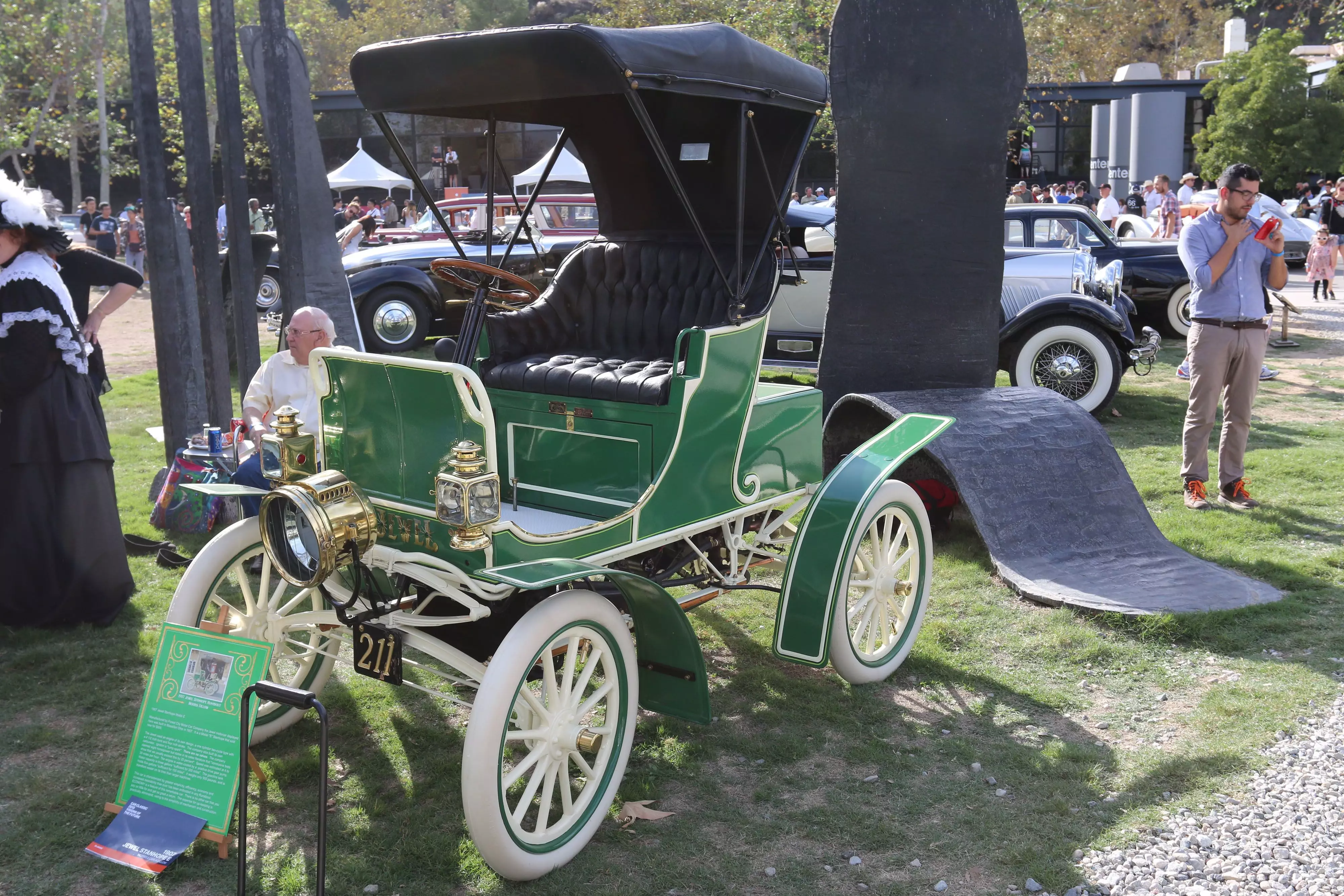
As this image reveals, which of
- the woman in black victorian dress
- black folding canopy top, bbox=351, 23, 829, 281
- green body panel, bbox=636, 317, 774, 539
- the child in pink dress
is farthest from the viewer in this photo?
the child in pink dress

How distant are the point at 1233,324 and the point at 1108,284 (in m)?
4.66

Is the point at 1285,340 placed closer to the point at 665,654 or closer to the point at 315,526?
the point at 665,654

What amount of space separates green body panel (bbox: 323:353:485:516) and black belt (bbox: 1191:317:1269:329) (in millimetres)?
4855

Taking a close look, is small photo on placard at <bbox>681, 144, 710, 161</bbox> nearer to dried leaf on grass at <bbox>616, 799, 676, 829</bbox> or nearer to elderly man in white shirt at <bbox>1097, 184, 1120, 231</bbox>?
dried leaf on grass at <bbox>616, 799, 676, 829</bbox>

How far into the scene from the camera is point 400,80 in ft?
13.1

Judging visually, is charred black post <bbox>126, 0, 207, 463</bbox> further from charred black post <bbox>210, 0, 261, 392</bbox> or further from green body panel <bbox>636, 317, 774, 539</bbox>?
green body panel <bbox>636, 317, 774, 539</bbox>

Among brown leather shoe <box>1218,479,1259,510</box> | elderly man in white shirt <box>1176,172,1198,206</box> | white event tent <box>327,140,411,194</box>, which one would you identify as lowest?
brown leather shoe <box>1218,479,1259,510</box>

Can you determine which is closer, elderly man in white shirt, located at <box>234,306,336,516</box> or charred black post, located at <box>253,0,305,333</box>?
elderly man in white shirt, located at <box>234,306,336,516</box>

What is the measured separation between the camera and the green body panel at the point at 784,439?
13.9 ft

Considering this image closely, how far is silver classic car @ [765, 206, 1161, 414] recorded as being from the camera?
9.35 m

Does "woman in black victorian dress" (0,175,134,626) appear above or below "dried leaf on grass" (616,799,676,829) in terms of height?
above

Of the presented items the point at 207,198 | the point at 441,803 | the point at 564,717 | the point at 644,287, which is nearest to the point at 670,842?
the point at 564,717

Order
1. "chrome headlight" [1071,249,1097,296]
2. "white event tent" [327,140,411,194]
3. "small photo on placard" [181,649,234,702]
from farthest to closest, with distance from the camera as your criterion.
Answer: "white event tent" [327,140,411,194] < "chrome headlight" [1071,249,1097,296] < "small photo on placard" [181,649,234,702]

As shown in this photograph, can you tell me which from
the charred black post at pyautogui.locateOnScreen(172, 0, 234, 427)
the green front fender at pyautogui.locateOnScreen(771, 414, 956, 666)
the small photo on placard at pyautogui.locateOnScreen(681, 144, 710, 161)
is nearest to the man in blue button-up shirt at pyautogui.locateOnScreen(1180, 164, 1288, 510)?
the green front fender at pyautogui.locateOnScreen(771, 414, 956, 666)
